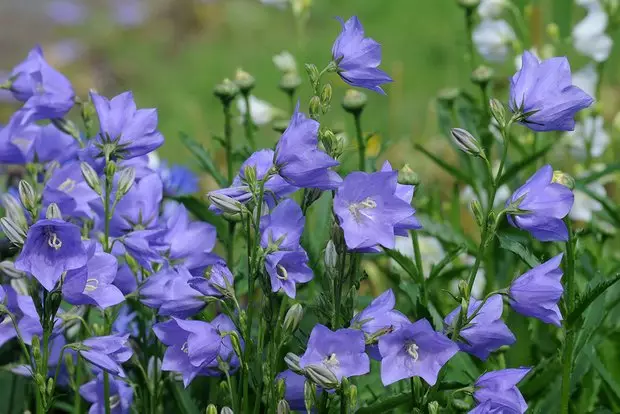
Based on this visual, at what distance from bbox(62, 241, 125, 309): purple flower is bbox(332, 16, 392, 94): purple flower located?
443 mm

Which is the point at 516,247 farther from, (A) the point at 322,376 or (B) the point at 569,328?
(A) the point at 322,376

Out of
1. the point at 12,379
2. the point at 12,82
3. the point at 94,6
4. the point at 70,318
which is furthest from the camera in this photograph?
the point at 94,6

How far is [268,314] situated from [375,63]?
1.31ft

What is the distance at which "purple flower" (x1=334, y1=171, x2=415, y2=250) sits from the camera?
134cm

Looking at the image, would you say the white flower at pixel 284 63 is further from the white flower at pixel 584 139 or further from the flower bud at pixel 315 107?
the flower bud at pixel 315 107

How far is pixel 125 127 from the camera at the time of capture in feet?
5.54

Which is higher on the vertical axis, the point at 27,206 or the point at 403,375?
the point at 27,206

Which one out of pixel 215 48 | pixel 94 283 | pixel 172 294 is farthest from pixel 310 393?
pixel 215 48

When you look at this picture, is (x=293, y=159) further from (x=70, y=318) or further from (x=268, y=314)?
(x=70, y=318)

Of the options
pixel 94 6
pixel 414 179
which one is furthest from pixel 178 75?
pixel 414 179

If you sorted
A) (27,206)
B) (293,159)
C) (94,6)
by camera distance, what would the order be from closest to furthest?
(293,159)
(27,206)
(94,6)

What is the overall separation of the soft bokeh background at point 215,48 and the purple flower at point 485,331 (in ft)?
9.44

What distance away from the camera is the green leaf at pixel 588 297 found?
59.8 inches

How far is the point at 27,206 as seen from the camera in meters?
1.48
